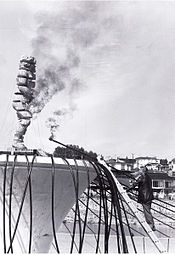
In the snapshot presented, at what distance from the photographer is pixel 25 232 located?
5844mm

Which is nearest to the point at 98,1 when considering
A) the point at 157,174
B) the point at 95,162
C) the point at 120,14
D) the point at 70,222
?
the point at 120,14

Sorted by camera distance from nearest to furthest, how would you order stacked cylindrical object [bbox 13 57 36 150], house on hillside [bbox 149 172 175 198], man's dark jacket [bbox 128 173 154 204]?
man's dark jacket [bbox 128 173 154 204], stacked cylindrical object [bbox 13 57 36 150], house on hillside [bbox 149 172 175 198]

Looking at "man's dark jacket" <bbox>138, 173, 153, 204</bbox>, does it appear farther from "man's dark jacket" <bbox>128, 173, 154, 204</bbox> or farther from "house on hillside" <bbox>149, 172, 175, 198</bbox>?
"house on hillside" <bbox>149, 172, 175, 198</bbox>

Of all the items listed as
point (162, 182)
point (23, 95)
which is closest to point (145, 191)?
point (23, 95)

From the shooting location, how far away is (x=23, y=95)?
6.28 m

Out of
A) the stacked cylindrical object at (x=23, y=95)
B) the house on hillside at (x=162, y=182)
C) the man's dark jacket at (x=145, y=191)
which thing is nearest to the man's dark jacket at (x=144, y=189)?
the man's dark jacket at (x=145, y=191)

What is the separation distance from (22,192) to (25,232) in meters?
0.57

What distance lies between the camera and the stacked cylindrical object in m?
6.18

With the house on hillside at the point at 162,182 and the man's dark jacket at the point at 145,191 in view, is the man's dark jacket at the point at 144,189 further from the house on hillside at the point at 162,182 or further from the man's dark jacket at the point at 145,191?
the house on hillside at the point at 162,182

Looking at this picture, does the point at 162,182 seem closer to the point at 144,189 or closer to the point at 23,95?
the point at 144,189

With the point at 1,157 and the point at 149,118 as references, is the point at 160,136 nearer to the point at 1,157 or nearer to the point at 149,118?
the point at 149,118

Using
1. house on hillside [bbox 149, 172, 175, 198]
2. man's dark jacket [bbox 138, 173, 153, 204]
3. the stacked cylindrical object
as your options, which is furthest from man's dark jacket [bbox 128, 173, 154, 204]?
house on hillside [bbox 149, 172, 175, 198]

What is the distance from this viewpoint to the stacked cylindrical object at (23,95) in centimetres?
618

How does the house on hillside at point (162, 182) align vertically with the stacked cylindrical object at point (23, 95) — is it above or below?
below
